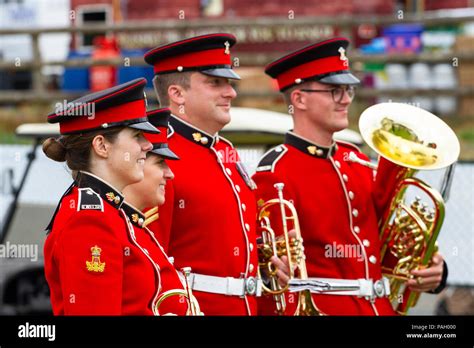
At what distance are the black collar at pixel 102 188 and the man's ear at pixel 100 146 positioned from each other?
9 cm

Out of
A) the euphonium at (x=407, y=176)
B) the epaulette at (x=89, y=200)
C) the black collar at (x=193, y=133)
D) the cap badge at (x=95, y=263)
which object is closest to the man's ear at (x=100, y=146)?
the epaulette at (x=89, y=200)

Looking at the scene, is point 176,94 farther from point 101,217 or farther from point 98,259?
point 98,259

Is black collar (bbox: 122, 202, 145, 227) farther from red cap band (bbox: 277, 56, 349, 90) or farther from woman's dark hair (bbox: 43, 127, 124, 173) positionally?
red cap band (bbox: 277, 56, 349, 90)

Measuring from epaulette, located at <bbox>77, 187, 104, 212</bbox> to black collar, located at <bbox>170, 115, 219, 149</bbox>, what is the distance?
46.7 inches

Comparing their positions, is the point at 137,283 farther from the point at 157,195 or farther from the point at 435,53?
the point at 435,53

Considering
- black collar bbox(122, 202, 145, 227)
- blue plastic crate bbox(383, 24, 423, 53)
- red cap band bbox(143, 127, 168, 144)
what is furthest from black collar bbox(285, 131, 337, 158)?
blue plastic crate bbox(383, 24, 423, 53)

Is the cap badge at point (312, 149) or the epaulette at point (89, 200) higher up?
the epaulette at point (89, 200)

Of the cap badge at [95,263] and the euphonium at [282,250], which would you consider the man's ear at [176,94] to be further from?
the cap badge at [95,263]

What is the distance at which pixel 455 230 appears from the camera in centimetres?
910

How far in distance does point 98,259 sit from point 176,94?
59.2 inches

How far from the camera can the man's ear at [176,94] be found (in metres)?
5.74

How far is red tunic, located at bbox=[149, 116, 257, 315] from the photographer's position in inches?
218

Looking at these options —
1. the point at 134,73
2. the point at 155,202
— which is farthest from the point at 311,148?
the point at 134,73

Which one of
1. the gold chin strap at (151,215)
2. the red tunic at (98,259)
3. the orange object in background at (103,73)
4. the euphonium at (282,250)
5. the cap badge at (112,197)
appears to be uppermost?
the cap badge at (112,197)
